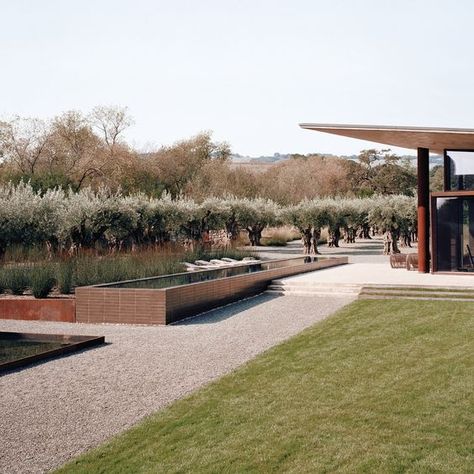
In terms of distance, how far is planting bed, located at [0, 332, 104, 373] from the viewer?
10.0m

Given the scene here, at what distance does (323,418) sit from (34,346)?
5.75 metres

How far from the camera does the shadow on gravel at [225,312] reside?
13867 millimetres

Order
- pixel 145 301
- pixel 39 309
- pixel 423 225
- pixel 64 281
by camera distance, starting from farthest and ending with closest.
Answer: pixel 423 225, pixel 64 281, pixel 39 309, pixel 145 301

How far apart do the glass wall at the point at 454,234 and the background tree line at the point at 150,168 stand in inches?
1117

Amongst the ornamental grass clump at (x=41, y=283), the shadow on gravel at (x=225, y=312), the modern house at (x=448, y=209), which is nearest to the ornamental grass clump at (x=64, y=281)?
the ornamental grass clump at (x=41, y=283)

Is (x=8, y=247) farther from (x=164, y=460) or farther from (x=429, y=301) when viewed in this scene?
→ (x=164, y=460)

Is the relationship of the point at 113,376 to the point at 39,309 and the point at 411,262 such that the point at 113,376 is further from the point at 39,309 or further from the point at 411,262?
the point at 411,262

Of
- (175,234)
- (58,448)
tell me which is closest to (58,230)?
(175,234)

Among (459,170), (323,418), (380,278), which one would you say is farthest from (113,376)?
(459,170)

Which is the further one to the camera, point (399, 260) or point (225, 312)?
point (399, 260)

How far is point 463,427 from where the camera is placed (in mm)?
6906

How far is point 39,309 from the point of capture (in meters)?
14.5

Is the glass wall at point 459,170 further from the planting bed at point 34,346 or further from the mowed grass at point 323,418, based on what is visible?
the planting bed at point 34,346

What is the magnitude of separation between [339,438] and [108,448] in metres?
2.17
